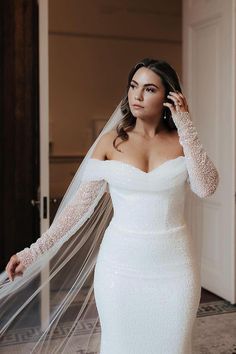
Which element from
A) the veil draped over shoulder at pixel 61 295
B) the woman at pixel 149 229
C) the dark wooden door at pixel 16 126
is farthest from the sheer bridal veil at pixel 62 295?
the dark wooden door at pixel 16 126

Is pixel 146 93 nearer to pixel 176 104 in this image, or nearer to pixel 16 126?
pixel 176 104

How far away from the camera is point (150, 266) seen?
6.08 ft

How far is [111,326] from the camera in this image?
192 centimetres

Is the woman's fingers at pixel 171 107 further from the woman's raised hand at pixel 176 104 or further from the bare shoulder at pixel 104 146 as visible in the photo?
the bare shoulder at pixel 104 146

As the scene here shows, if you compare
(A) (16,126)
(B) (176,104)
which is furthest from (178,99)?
(A) (16,126)

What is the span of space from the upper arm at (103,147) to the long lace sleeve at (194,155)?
0.93 ft

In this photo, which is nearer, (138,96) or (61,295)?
(138,96)

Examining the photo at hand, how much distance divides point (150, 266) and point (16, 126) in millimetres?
2586

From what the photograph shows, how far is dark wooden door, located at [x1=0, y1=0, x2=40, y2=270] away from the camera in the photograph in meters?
4.09

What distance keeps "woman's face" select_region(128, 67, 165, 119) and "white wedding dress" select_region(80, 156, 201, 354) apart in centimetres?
20

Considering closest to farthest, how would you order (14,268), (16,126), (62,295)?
(14,268), (62,295), (16,126)

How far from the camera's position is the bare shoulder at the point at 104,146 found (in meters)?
1.98

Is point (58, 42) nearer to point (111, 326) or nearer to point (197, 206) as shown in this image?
point (197, 206)

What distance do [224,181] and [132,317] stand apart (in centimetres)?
231
